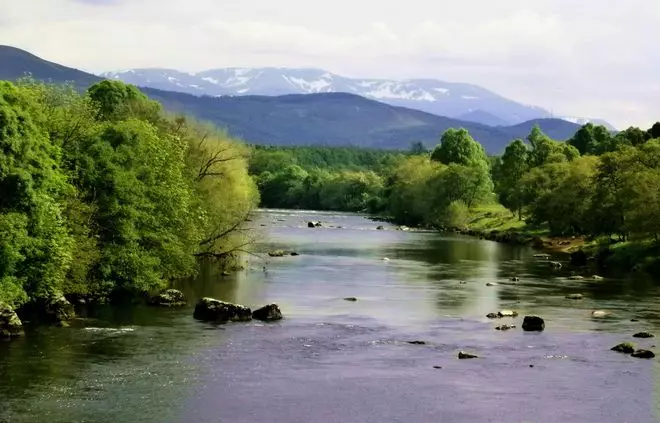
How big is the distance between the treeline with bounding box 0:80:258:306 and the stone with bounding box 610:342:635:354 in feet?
119

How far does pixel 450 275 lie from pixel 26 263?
160 feet

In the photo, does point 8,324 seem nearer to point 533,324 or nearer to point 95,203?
point 95,203

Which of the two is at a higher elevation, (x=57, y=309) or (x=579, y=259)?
(x=579, y=259)

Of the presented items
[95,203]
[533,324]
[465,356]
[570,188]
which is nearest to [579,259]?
[570,188]

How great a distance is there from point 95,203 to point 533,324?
114ft

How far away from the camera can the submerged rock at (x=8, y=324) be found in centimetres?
5372

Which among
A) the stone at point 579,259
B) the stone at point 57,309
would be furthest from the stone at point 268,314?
the stone at point 579,259

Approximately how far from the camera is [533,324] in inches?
2393

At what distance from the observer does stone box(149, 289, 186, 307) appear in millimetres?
68938

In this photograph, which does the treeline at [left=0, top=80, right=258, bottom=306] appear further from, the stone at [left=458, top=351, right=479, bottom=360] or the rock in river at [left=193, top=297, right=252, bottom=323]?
the stone at [left=458, top=351, right=479, bottom=360]

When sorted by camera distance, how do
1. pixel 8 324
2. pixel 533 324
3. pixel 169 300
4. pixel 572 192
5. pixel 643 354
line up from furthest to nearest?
1. pixel 572 192
2. pixel 169 300
3. pixel 533 324
4. pixel 8 324
5. pixel 643 354

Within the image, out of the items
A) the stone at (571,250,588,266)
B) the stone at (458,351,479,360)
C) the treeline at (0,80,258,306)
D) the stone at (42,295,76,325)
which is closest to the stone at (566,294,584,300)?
the stone at (458,351,479,360)

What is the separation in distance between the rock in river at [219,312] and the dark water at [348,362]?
111 centimetres

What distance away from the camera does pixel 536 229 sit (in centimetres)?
15188
